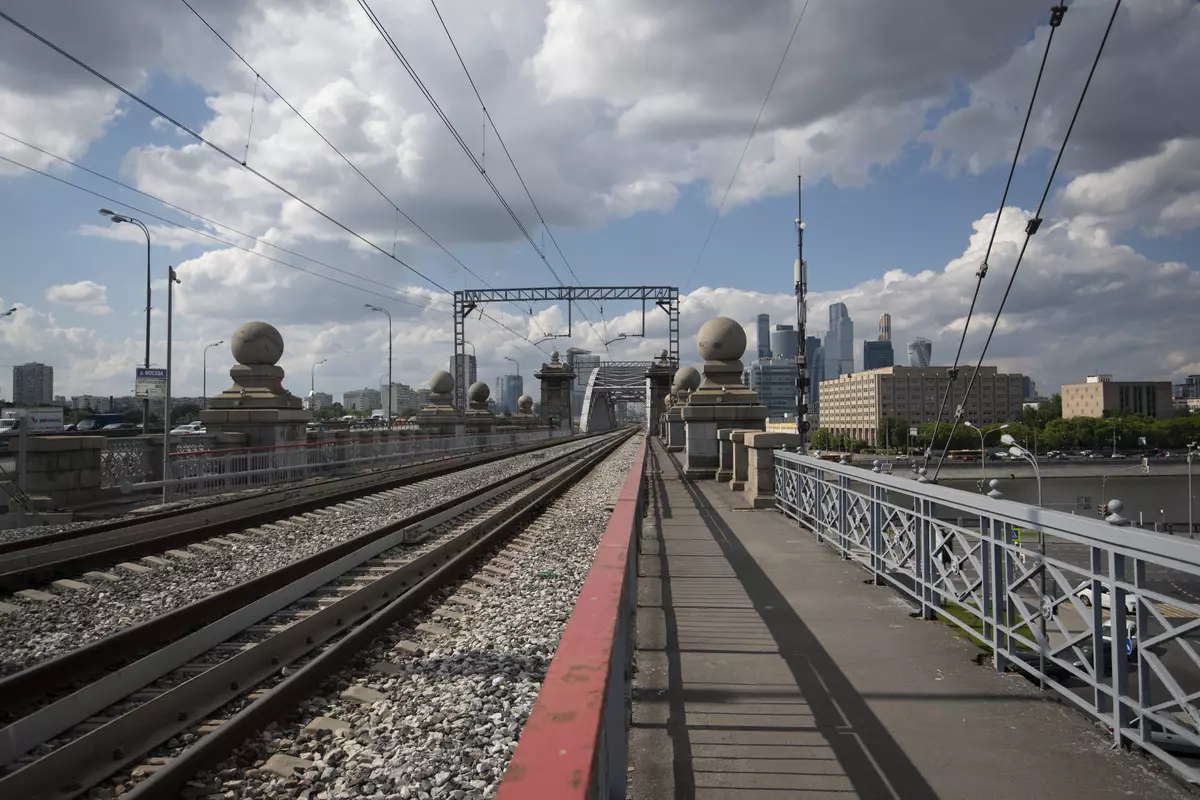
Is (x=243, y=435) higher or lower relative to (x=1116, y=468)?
higher

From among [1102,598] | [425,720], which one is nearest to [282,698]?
[425,720]

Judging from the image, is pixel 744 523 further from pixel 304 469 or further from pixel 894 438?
pixel 894 438

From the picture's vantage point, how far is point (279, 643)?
5.23 m

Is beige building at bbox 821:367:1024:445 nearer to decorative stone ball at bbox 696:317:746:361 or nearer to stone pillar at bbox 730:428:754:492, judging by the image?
decorative stone ball at bbox 696:317:746:361

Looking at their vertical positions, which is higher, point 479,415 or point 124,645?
point 479,415

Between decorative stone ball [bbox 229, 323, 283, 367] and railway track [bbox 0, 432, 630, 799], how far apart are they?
46.0 ft

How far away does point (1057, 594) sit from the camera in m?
4.84

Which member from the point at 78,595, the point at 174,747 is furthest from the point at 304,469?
the point at 174,747

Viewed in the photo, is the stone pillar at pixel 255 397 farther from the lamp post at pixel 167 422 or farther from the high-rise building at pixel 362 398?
the high-rise building at pixel 362 398

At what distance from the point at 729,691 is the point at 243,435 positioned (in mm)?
18979

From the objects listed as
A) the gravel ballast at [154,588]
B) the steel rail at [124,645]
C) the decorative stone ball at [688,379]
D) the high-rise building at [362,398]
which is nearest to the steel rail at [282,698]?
the steel rail at [124,645]

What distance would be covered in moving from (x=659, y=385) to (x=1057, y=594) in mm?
65900

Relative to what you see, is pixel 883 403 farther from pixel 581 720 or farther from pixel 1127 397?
pixel 581 720

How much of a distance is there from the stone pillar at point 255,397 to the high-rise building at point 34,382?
4374cm
